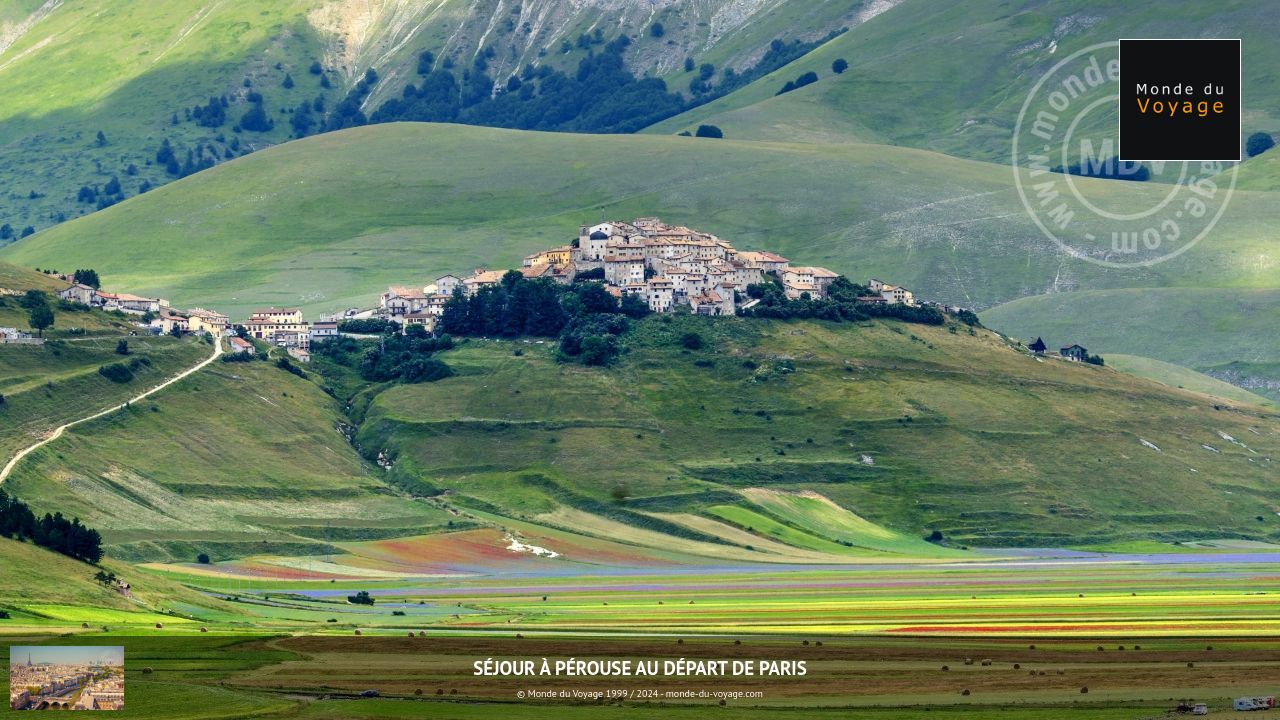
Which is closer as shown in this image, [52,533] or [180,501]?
[52,533]

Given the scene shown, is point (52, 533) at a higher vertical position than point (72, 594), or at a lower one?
higher

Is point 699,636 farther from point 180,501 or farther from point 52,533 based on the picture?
point 180,501

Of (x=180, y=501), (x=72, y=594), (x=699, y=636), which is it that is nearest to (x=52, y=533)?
(x=72, y=594)

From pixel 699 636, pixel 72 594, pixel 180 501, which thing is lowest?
pixel 180 501

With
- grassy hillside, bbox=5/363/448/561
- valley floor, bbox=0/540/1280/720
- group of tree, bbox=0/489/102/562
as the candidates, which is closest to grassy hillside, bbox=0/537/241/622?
valley floor, bbox=0/540/1280/720

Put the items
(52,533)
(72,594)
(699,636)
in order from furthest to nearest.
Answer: (52,533) < (72,594) < (699,636)

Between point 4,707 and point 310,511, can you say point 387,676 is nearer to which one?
point 4,707

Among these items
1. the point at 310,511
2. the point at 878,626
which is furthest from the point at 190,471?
→ the point at 878,626

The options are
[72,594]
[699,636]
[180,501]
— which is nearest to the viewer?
[699,636]
